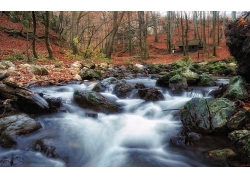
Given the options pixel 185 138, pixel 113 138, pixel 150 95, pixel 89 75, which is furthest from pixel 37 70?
pixel 185 138

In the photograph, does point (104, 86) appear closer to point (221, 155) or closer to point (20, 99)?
point (20, 99)

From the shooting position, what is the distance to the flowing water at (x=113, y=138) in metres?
2.77

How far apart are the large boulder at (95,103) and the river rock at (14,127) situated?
1131 mm

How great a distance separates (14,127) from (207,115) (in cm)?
270

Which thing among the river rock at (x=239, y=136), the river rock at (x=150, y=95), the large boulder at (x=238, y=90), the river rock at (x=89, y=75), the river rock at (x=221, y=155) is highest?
the river rock at (x=89, y=75)

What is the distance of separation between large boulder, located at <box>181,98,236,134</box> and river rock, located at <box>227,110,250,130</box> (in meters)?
0.07

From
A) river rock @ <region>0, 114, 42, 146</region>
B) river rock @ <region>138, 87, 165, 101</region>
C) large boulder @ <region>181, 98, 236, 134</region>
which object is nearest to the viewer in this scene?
river rock @ <region>0, 114, 42, 146</region>

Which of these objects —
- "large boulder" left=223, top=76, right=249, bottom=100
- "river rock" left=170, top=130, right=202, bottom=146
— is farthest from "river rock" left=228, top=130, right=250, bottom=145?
"large boulder" left=223, top=76, right=249, bottom=100

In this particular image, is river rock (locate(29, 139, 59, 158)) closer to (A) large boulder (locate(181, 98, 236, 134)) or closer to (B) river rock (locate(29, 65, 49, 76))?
(A) large boulder (locate(181, 98, 236, 134))

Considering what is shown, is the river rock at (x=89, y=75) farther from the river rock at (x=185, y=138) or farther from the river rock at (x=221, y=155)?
the river rock at (x=221, y=155)

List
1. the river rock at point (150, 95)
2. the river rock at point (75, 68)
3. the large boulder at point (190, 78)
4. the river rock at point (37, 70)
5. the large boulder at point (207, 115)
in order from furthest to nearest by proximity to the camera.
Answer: the river rock at point (75, 68) → the river rock at point (37, 70) → the large boulder at point (190, 78) → the river rock at point (150, 95) → the large boulder at point (207, 115)

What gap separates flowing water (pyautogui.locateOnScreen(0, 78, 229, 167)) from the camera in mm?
2773

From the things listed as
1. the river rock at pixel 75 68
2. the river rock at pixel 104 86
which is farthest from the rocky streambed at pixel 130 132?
the river rock at pixel 75 68
